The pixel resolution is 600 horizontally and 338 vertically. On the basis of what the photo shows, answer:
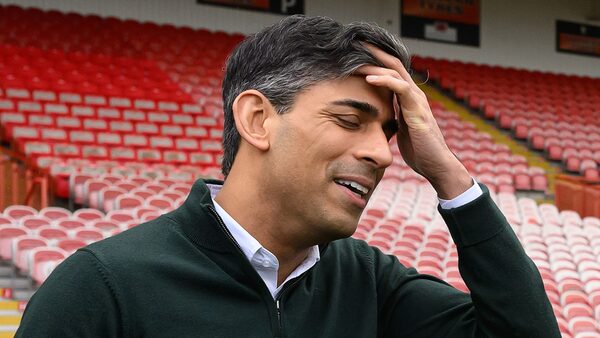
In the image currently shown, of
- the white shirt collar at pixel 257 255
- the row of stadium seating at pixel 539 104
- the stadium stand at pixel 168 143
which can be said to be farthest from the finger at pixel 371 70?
the row of stadium seating at pixel 539 104

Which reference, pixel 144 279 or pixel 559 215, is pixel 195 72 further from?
pixel 144 279

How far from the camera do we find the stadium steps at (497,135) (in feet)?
42.1

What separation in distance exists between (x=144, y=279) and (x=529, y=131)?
43.5 feet

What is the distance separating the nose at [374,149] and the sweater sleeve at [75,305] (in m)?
0.40

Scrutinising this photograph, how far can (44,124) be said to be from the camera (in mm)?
10039

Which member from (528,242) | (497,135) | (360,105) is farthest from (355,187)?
(497,135)

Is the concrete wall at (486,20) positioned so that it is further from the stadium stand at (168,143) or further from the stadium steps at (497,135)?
the stadium steps at (497,135)

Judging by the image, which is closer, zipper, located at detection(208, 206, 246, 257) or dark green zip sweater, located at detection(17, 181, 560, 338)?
dark green zip sweater, located at detection(17, 181, 560, 338)

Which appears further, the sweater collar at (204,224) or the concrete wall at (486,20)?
the concrete wall at (486,20)

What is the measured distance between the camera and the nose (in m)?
1.31

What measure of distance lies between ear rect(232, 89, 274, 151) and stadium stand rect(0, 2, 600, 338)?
3.68m

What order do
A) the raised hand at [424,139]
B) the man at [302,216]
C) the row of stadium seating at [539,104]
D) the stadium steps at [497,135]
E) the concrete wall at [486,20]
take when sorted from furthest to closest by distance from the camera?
the concrete wall at [486,20] < the row of stadium seating at [539,104] < the stadium steps at [497,135] < the raised hand at [424,139] < the man at [302,216]

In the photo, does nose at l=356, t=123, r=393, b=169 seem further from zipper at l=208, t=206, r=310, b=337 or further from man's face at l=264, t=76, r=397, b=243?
zipper at l=208, t=206, r=310, b=337

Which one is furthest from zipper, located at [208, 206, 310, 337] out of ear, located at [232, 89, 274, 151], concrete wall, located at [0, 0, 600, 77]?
concrete wall, located at [0, 0, 600, 77]
